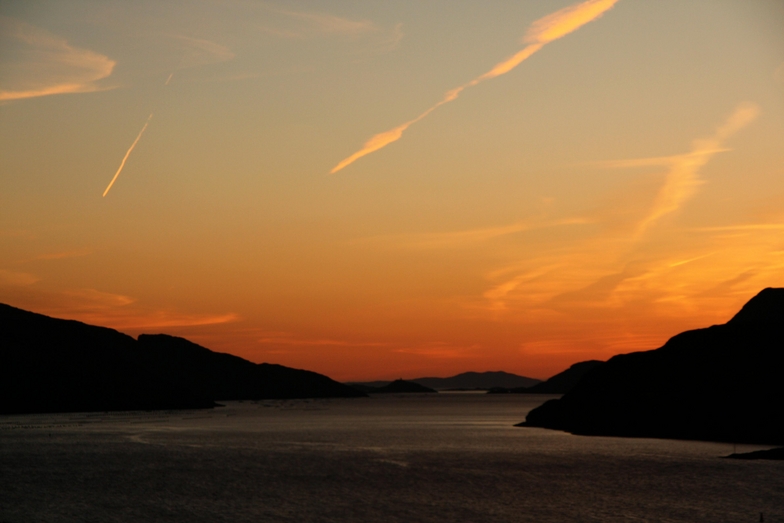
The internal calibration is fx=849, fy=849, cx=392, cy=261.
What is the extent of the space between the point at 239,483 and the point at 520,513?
95.2ft

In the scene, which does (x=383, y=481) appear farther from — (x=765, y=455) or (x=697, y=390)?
(x=697, y=390)

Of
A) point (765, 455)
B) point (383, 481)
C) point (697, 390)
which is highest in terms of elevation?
point (697, 390)

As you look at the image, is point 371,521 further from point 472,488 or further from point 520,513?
point 472,488

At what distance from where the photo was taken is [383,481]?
3177 inches

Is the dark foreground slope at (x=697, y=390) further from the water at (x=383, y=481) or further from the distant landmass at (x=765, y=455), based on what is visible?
the distant landmass at (x=765, y=455)

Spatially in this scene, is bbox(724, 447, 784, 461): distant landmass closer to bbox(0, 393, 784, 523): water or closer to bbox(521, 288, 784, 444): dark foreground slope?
bbox(0, 393, 784, 523): water

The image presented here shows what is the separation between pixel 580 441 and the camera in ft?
417

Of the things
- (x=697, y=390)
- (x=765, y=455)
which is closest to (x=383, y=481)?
(x=765, y=455)

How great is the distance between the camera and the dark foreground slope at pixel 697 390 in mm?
110938

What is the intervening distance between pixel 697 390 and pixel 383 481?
57289 millimetres

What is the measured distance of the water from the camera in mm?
61938

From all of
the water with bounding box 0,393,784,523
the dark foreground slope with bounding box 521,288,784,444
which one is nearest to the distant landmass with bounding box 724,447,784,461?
the water with bounding box 0,393,784,523

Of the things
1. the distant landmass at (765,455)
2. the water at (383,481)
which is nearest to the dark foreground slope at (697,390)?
the water at (383,481)

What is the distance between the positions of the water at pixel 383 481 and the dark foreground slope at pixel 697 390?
3231 mm
